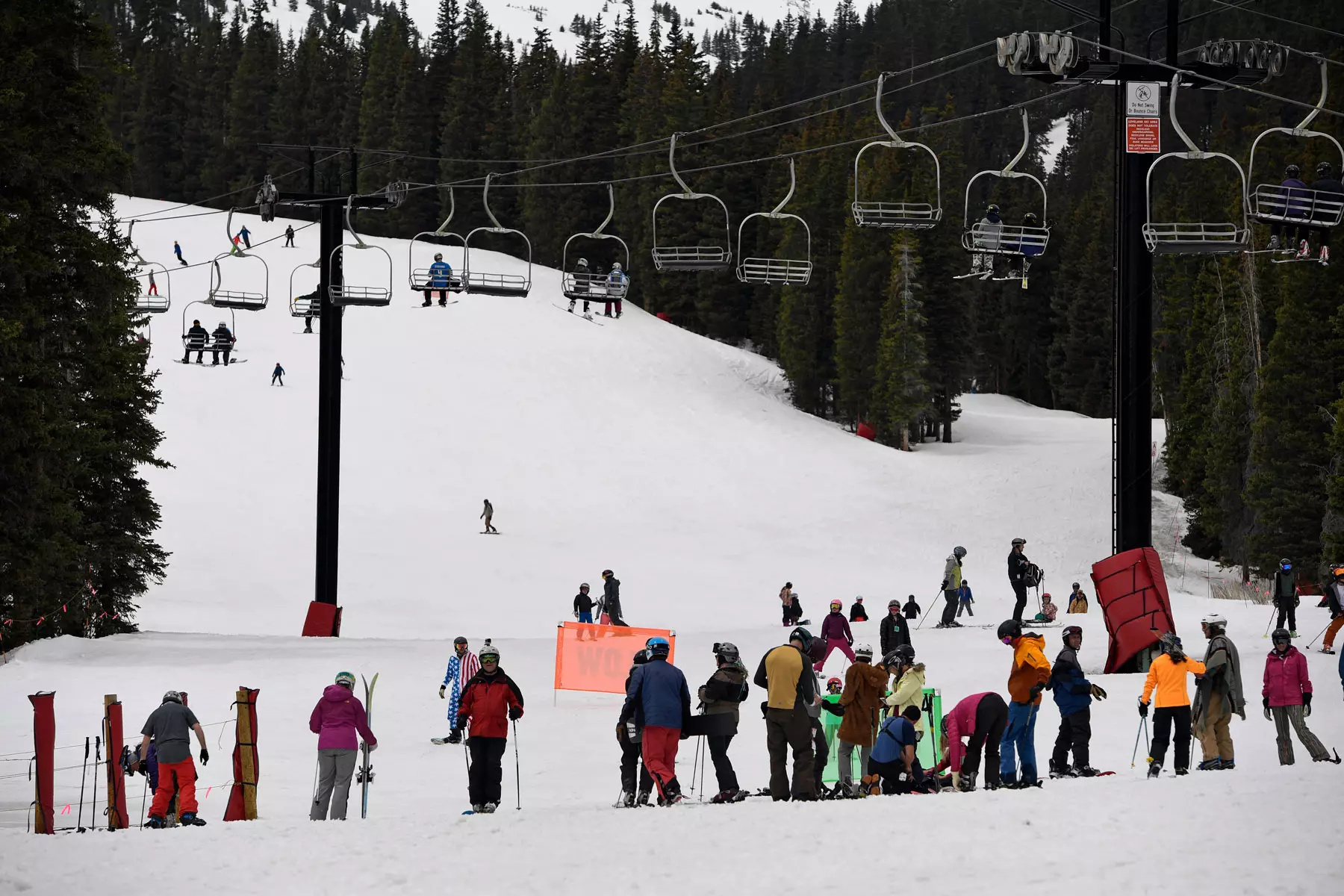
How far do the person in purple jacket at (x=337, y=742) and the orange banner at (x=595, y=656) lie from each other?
7.20 m

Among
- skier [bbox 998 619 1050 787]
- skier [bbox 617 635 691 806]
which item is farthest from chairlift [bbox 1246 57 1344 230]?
skier [bbox 617 635 691 806]

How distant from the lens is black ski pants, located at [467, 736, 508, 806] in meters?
12.6

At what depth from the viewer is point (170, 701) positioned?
13.5 meters

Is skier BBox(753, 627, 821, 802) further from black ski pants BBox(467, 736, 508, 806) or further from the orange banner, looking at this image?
the orange banner

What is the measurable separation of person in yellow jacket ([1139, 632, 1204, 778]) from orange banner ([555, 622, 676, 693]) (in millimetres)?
7922

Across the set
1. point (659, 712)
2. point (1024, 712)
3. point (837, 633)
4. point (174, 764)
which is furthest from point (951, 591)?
point (174, 764)

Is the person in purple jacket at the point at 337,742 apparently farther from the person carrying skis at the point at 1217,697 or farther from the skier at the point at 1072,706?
the person carrying skis at the point at 1217,697

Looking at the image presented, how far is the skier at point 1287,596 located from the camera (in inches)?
901

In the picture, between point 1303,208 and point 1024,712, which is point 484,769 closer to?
point 1024,712

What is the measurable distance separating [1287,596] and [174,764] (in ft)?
53.3

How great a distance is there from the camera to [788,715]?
12383 mm

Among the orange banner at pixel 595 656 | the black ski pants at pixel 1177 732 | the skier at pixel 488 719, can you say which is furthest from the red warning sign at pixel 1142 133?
the skier at pixel 488 719

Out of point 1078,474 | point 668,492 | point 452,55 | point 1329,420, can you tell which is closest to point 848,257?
point 1078,474

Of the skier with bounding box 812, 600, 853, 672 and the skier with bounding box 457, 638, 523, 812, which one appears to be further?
the skier with bounding box 812, 600, 853, 672
